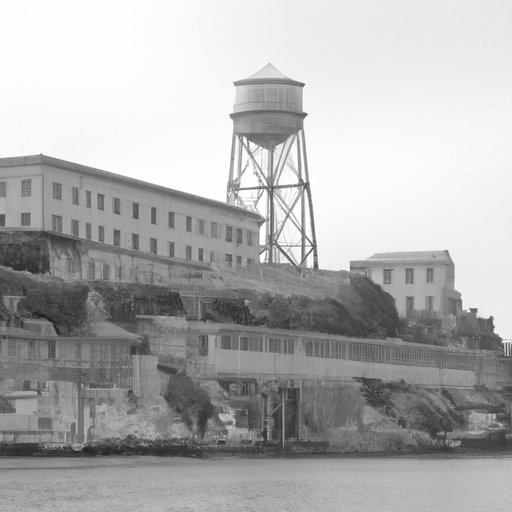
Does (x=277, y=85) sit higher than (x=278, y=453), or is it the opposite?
(x=277, y=85)

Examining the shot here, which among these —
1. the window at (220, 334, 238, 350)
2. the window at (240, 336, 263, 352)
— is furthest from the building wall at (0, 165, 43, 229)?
the window at (240, 336, 263, 352)

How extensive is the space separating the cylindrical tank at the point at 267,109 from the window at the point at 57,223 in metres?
29.5

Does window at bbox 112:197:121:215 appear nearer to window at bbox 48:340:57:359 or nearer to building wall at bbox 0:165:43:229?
building wall at bbox 0:165:43:229

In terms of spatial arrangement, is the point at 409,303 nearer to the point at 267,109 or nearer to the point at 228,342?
the point at 267,109

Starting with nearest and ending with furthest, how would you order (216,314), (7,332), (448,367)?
(7,332)
(216,314)
(448,367)

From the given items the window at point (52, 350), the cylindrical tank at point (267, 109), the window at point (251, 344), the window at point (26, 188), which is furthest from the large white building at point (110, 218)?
the window at point (52, 350)

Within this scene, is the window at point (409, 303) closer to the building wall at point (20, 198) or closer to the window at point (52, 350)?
the building wall at point (20, 198)

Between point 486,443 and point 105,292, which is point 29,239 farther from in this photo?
point 486,443

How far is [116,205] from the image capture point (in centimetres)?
13138

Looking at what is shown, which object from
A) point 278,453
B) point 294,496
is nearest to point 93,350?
point 278,453

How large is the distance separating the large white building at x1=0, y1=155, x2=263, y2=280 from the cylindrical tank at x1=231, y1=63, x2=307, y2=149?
8524 millimetres

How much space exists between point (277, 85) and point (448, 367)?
2437cm

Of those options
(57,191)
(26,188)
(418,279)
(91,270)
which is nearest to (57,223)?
(57,191)

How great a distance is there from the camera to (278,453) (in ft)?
390
